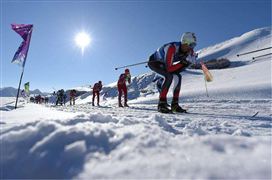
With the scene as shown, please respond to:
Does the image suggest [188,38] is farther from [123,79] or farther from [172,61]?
[123,79]

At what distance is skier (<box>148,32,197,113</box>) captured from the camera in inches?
286

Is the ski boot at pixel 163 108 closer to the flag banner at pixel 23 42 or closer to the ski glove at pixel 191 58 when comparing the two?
the ski glove at pixel 191 58

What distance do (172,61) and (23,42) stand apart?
7052 mm

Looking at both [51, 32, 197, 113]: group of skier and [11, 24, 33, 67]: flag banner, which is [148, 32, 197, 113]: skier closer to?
[51, 32, 197, 113]: group of skier

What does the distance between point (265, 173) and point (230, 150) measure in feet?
1.23

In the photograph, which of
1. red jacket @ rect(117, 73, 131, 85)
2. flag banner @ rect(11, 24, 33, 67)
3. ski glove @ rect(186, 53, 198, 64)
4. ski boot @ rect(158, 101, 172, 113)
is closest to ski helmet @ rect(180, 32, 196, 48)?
ski glove @ rect(186, 53, 198, 64)

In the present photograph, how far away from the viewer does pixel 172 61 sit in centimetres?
738

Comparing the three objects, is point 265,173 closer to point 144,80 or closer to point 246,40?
point 144,80

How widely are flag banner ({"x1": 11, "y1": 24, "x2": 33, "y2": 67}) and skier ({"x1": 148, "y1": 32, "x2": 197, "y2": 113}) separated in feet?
19.8

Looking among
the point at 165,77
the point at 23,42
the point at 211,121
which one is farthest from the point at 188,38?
the point at 23,42

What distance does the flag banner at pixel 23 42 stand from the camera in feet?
37.0

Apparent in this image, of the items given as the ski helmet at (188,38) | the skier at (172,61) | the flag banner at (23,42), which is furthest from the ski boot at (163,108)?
the flag banner at (23,42)

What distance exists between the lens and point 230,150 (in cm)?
196

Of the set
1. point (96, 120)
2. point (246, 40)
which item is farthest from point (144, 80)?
point (96, 120)
